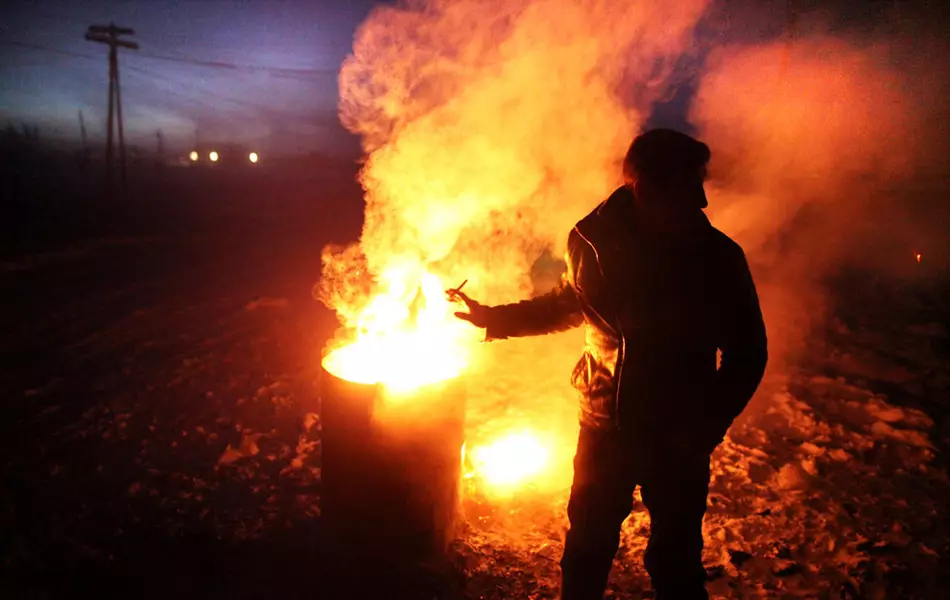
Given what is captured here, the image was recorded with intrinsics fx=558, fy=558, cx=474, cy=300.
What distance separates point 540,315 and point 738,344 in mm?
937

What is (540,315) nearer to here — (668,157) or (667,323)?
(667,323)

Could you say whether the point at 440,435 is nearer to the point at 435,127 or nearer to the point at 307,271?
the point at 435,127

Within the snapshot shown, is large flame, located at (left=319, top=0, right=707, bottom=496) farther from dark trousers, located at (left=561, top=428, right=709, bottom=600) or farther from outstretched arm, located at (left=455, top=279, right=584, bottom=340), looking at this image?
dark trousers, located at (left=561, top=428, right=709, bottom=600)

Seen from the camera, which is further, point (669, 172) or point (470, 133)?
point (470, 133)

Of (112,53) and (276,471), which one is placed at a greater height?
(112,53)

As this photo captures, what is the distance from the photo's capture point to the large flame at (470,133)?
430cm

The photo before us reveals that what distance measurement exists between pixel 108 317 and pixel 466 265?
21.9 feet

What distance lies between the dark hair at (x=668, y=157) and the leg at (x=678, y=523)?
1152mm

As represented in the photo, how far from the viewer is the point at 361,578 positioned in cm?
336

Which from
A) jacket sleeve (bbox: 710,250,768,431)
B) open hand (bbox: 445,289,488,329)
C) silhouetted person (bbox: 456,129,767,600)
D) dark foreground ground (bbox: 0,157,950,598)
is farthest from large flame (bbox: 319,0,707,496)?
jacket sleeve (bbox: 710,250,768,431)

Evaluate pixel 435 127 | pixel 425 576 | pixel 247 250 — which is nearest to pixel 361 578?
pixel 425 576

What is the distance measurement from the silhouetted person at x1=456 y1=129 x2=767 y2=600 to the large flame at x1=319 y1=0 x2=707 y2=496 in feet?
5.04

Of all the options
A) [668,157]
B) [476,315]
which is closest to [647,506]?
[476,315]

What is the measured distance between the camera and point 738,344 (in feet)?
7.06
